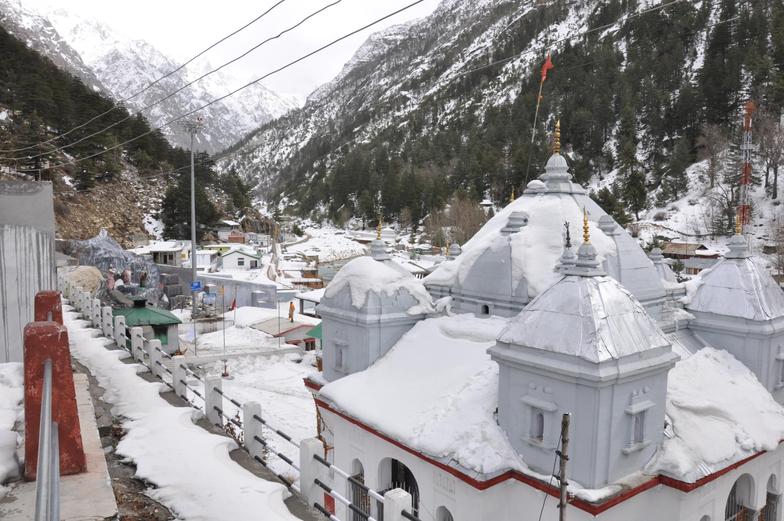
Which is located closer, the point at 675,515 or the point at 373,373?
the point at 675,515

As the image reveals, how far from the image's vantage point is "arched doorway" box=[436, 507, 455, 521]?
11.4m

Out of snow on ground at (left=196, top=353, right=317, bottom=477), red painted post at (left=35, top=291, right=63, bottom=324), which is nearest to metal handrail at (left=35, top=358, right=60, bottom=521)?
red painted post at (left=35, top=291, right=63, bottom=324)

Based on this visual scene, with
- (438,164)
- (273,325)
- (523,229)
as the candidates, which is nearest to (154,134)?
(438,164)

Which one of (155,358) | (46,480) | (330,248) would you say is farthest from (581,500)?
(330,248)

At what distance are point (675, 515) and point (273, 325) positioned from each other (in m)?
25.0

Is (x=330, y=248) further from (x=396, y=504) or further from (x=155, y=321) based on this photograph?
(x=396, y=504)

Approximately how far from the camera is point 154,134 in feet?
257

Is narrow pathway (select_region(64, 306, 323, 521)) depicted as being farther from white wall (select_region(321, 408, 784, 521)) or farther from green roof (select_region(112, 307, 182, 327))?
green roof (select_region(112, 307, 182, 327))

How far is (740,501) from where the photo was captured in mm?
12328

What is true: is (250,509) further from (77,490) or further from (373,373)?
(373,373)

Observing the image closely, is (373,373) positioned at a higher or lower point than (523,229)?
lower

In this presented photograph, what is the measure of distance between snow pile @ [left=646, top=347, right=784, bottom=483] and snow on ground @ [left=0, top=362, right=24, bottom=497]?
9958mm

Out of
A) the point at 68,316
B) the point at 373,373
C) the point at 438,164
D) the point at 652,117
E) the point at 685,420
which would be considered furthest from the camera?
the point at 438,164

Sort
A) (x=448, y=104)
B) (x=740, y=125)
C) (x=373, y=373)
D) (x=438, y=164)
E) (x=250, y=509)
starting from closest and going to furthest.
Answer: (x=250, y=509) < (x=373, y=373) < (x=740, y=125) < (x=438, y=164) < (x=448, y=104)
